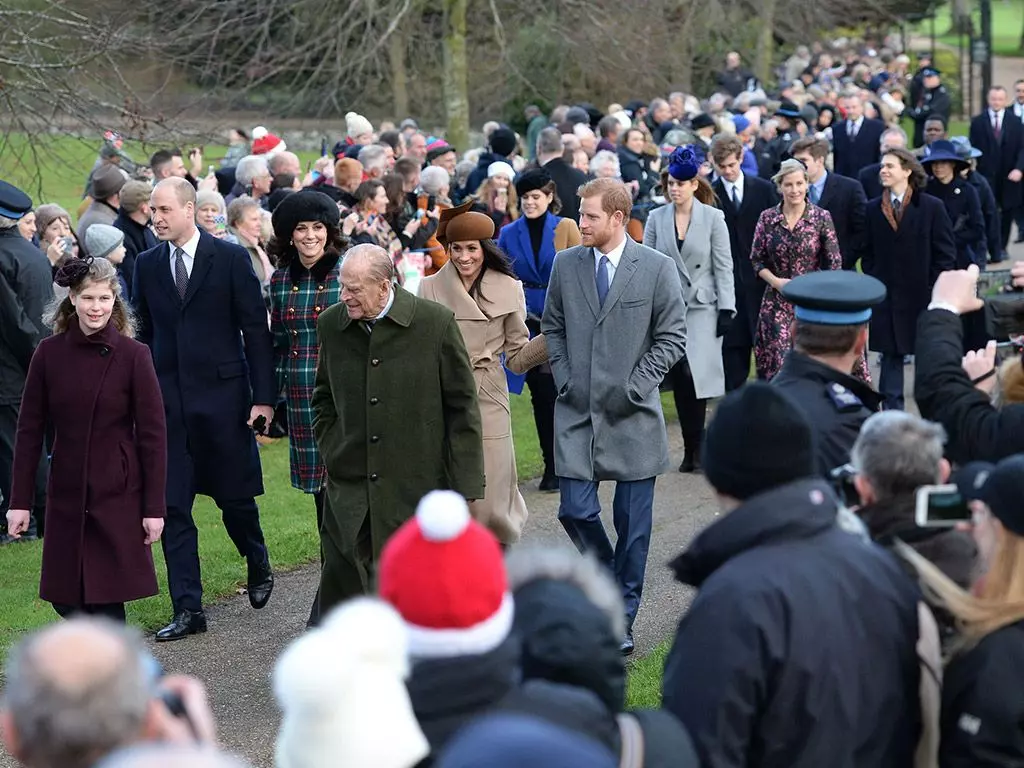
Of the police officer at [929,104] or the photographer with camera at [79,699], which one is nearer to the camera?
the photographer with camera at [79,699]

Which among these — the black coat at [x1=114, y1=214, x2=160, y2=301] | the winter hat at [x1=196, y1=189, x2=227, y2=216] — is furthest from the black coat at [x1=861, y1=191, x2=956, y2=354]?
the black coat at [x1=114, y1=214, x2=160, y2=301]

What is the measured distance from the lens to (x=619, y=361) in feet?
23.7

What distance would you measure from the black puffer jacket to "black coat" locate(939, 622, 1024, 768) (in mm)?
716

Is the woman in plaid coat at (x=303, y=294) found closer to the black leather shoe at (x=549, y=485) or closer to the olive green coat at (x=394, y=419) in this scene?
the olive green coat at (x=394, y=419)

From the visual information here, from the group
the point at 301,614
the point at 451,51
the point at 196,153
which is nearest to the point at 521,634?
the point at 301,614

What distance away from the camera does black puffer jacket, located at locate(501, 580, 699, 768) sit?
281cm

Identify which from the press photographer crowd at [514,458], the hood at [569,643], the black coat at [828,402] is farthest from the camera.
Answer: the black coat at [828,402]

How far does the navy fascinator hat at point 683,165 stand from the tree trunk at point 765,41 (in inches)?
1218

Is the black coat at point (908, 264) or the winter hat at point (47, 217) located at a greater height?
the winter hat at point (47, 217)

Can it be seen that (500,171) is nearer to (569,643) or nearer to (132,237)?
(132,237)

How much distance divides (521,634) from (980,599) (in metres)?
→ 1.13

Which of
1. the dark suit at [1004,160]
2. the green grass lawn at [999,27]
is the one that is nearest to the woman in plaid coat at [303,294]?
the dark suit at [1004,160]

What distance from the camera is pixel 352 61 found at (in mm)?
27062

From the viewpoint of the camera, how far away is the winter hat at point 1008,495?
3.42 m
